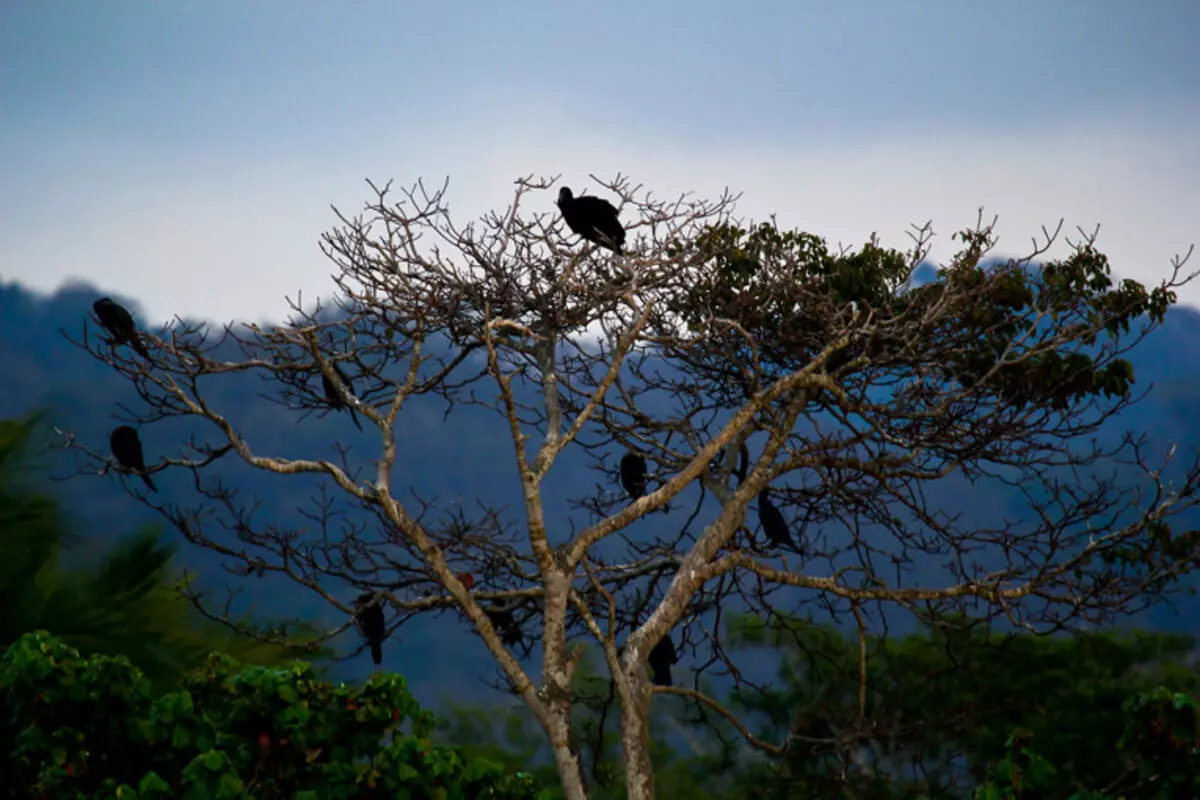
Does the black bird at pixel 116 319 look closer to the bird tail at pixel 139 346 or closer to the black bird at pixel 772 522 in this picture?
the bird tail at pixel 139 346

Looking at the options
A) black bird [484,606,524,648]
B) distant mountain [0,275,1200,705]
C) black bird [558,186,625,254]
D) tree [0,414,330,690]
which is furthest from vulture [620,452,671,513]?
distant mountain [0,275,1200,705]

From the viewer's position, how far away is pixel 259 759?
7.69 metres

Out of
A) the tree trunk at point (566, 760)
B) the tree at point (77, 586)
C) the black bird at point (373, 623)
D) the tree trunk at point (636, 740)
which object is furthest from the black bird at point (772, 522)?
the tree at point (77, 586)

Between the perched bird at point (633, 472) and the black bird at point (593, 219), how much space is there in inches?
80.8

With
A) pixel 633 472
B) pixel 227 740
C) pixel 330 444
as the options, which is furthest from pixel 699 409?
pixel 330 444

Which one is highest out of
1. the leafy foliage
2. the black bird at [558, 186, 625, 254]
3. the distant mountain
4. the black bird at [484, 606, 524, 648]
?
the distant mountain

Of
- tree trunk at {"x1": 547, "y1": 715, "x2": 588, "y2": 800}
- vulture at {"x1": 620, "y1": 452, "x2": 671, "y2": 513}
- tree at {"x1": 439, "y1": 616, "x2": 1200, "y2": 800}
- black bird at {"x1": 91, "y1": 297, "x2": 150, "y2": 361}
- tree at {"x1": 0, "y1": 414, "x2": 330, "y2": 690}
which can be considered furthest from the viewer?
tree at {"x1": 439, "y1": 616, "x2": 1200, "y2": 800}

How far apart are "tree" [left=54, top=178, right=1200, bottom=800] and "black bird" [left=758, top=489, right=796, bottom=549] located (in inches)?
11.2

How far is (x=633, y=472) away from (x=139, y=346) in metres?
4.22

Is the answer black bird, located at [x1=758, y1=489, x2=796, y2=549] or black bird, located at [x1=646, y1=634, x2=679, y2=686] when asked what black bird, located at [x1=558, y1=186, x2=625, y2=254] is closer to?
black bird, located at [x1=758, y1=489, x2=796, y2=549]

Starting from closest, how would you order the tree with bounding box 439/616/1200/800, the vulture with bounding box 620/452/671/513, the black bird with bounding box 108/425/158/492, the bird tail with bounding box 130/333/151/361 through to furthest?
the bird tail with bounding box 130/333/151/361 < the black bird with bounding box 108/425/158/492 < the vulture with bounding box 620/452/671/513 < the tree with bounding box 439/616/1200/800

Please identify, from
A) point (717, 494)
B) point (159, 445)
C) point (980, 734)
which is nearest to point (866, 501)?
point (717, 494)

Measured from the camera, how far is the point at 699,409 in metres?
11.6

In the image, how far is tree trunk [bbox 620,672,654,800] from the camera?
29.3ft
